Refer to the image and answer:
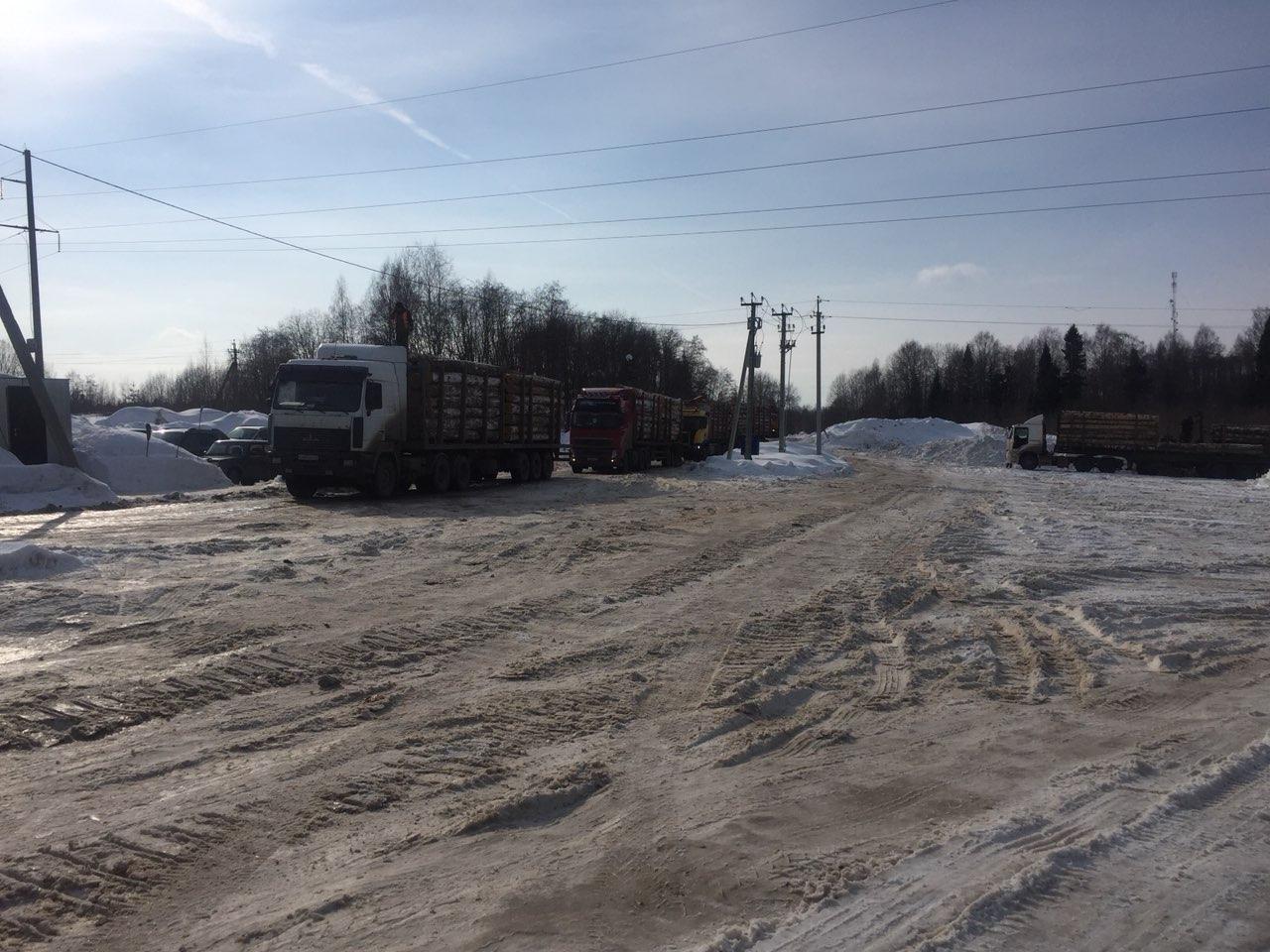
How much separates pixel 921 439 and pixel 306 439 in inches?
2777

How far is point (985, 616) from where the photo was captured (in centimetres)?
984

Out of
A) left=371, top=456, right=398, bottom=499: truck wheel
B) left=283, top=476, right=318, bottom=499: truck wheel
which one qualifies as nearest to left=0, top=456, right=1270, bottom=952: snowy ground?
left=283, top=476, right=318, bottom=499: truck wheel

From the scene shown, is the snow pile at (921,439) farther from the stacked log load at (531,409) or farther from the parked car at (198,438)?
the parked car at (198,438)

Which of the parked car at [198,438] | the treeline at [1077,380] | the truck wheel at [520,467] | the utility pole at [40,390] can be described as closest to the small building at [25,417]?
the utility pole at [40,390]

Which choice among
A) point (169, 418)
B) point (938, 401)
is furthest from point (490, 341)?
point (938, 401)

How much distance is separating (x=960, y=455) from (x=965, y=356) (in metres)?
54.2

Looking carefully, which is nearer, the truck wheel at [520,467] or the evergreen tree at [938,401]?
the truck wheel at [520,467]

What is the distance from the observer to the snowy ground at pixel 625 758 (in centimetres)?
389

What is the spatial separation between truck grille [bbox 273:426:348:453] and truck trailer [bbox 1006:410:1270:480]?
39417 millimetres

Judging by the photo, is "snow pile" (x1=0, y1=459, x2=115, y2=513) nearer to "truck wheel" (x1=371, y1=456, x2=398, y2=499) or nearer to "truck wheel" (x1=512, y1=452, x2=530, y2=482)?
"truck wheel" (x1=371, y1=456, x2=398, y2=499)

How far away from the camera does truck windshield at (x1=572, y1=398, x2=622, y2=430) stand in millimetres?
34250

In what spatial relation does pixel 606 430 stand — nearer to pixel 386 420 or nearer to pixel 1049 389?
pixel 386 420

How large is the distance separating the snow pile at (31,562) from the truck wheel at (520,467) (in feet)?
57.4

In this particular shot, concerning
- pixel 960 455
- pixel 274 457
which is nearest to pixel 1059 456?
pixel 960 455
